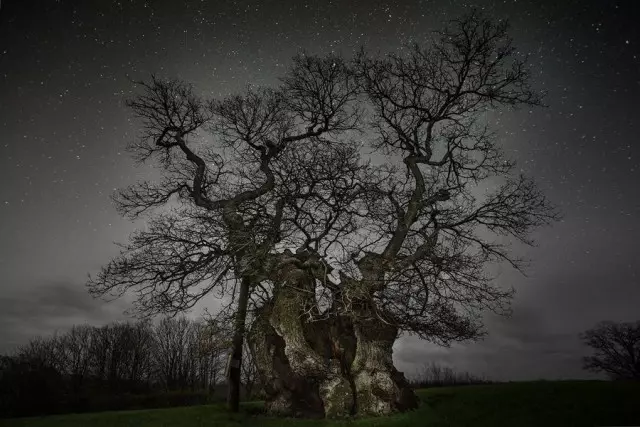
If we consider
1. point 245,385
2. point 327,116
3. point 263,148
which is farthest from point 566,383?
point 245,385

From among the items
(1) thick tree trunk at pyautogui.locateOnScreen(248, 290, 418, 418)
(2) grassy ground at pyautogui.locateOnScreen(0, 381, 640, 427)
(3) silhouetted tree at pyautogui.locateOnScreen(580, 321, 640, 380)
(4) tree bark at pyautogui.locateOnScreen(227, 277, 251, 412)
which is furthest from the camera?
(3) silhouetted tree at pyautogui.locateOnScreen(580, 321, 640, 380)

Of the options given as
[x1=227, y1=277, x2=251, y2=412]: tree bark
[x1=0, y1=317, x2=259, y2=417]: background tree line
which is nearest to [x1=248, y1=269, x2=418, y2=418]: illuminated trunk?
[x1=227, y1=277, x2=251, y2=412]: tree bark

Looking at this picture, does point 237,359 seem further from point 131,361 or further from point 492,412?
point 131,361

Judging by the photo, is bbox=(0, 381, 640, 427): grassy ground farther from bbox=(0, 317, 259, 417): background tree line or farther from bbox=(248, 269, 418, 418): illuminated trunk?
bbox=(0, 317, 259, 417): background tree line

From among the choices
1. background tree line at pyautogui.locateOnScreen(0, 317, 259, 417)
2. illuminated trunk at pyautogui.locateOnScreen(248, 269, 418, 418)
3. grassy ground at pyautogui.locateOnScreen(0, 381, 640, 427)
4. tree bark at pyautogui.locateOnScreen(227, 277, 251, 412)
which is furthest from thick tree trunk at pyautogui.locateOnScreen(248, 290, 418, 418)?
background tree line at pyautogui.locateOnScreen(0, 317, 259, 417)

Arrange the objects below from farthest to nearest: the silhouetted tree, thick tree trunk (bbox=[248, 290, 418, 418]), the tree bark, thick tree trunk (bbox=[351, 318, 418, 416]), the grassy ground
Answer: the silhouetted tree → the tree bark → thick tree trunk (bbox=[248, 290, 418, 418]) → thick tree trunk (bbox=[351, 318, 418, 416]) → the grassy ground

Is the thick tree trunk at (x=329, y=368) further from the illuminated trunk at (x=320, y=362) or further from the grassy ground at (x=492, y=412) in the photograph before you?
the grassy ground at (x=492, y=412)

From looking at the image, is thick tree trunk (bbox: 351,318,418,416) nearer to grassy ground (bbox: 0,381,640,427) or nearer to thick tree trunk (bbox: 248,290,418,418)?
thick tree trunk (bbox: 248,290,418,418)

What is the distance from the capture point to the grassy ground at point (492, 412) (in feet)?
29.1

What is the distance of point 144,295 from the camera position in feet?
47.3

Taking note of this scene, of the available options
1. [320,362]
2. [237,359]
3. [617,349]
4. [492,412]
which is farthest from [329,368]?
[617,349]

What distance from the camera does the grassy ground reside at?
349 inches

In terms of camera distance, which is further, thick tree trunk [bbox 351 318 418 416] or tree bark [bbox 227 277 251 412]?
tree bark [bbox 227 277 251 412]

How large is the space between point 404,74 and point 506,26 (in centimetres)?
403
